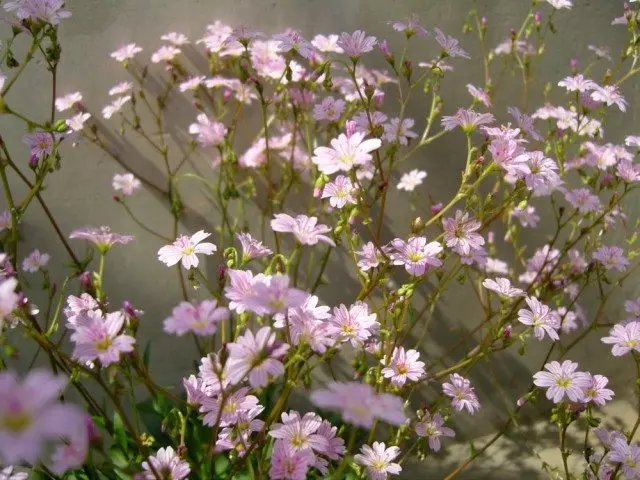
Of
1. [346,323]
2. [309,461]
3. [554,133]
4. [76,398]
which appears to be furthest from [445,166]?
[76,398]

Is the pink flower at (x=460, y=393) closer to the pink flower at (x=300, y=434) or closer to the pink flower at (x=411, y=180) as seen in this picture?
the pink flower at (x=300, y=434)

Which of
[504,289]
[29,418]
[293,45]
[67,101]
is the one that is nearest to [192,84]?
[67,101]

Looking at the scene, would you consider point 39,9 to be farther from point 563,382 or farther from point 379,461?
point 563,382

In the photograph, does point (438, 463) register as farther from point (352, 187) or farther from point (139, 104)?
point (139, 104)

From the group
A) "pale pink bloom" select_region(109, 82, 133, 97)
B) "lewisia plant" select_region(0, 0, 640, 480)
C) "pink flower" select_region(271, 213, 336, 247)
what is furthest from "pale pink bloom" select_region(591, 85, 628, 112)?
"pale pink bloom" select_region(109, 82, 133, 97)

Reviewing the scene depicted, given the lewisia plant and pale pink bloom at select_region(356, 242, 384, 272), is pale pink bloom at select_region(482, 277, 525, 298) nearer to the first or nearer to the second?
the lewisia plant

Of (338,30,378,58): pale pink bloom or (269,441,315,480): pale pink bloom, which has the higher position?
(338,30,378,58): pale pink bloom
